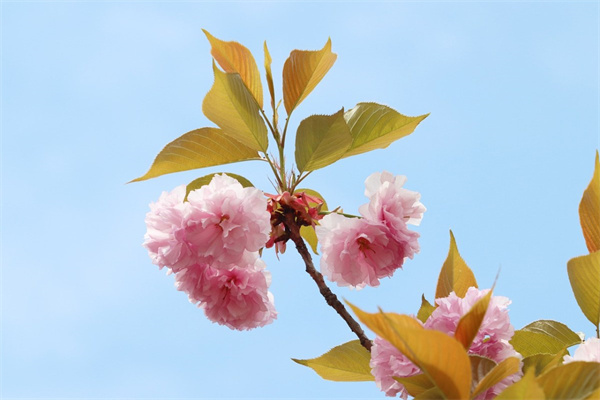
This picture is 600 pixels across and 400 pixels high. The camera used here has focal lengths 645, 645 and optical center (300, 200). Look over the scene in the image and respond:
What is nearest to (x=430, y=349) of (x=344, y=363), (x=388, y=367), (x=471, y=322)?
(x=471, y=322)

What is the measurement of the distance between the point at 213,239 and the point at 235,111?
0.36 metres

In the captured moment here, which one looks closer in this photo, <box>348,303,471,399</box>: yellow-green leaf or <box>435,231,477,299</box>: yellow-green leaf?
<box>348,303,471,399</box>: yellow-green leaf

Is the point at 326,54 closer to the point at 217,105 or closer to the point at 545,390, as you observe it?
the point at 217,105

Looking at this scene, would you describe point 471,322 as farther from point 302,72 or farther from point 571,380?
point 302,72

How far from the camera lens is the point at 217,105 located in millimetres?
1678

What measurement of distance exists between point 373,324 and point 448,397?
0.18 metres

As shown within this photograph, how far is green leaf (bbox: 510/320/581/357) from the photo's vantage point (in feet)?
4.91

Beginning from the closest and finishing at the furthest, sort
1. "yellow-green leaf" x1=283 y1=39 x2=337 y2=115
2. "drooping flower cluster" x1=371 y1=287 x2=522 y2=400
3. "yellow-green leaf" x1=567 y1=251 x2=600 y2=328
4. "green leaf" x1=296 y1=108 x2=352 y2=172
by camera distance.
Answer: "drooping flower cluster" x1=371 y1=287 x2=522 y2=400 < "yellow-green leaf" x1=567 y1=251 x2=600 y2=328 < "green leaf" x1=296 y1=108 x2=352 y2=172 < "yellow-green leaf" x1=283 y1=39 x2=337 y2=115

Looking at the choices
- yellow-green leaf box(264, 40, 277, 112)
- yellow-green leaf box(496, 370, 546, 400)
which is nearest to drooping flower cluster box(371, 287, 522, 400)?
yellow-green leaf box(496, 370, 546, 400)

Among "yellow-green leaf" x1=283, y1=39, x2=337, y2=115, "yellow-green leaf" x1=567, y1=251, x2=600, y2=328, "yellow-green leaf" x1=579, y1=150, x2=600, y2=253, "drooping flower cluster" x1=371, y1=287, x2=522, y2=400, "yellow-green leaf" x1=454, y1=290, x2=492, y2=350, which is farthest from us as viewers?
Answer: "yellow-green leaf" x1=283, y1=39, x2=337, y2=115

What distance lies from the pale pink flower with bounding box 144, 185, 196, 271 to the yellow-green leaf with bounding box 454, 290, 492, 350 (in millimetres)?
743

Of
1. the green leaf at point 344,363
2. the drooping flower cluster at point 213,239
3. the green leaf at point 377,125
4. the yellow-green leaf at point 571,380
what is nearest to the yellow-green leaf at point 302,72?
the green leaf at point 377,125

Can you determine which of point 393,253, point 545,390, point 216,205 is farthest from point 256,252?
point 545,390

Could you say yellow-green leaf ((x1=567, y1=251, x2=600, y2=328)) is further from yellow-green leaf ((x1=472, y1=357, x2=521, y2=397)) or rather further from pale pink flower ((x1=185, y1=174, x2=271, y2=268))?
pale pink flower ((x1=185, y1=174, x2=271, y2=268))
